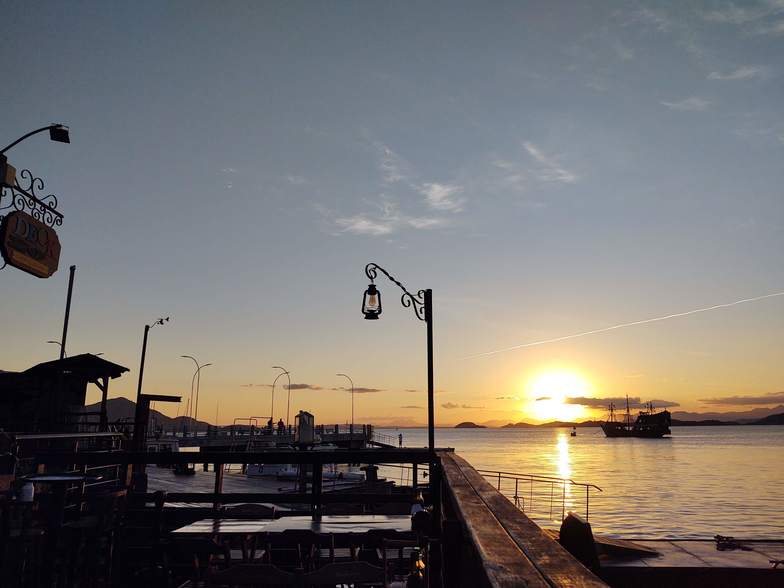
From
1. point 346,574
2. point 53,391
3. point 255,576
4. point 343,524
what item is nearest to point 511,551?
point 346,574

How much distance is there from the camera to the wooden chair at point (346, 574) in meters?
4.82

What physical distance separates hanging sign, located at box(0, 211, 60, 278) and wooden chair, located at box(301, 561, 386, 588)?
6735 mm

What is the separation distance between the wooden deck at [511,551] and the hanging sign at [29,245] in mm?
7712

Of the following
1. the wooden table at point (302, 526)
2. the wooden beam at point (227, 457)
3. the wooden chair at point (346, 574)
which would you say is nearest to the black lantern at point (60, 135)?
the wooden beam at point (227, 457)

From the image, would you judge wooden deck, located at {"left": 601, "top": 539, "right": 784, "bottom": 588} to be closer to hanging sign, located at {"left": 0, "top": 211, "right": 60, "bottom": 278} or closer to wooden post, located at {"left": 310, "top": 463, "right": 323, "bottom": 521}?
wooden post, located at {"left": 310, "top": 463, "right": 323, "bottom": 521}

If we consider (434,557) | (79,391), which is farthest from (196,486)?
(434,557)

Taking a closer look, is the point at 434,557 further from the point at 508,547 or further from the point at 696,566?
the point at 696,566

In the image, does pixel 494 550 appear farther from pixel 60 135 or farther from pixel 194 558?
pixel 60 135

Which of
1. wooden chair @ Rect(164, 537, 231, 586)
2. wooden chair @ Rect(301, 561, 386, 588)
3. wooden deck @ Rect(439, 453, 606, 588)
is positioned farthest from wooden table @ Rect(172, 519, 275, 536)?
wooden deck @ Rect(439, 453, 606, 588)

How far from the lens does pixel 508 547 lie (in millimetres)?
Answer: 2467

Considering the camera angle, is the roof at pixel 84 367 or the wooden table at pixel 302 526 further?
the roof at pixel 84 367

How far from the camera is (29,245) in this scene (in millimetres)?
8516

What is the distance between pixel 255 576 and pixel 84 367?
776 inches

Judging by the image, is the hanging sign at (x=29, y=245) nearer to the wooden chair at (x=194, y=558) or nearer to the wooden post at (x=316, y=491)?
the wooden chair at (x=194, y=558)
